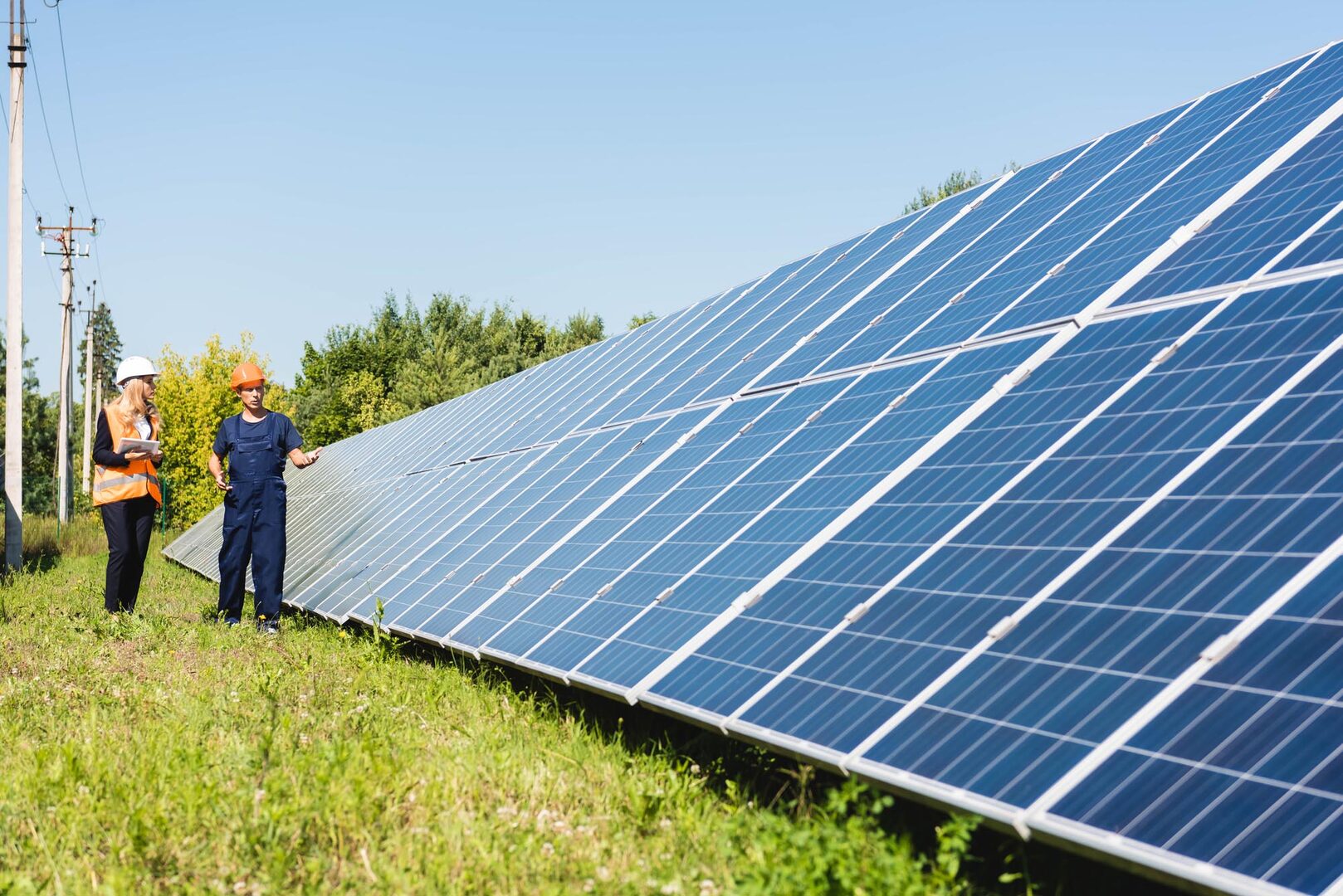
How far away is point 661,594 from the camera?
6957 millimetres

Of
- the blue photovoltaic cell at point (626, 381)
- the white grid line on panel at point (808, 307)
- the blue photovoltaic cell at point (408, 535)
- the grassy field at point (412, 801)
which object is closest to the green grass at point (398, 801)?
the grassy field at point (412, 801)

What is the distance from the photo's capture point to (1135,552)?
468cm

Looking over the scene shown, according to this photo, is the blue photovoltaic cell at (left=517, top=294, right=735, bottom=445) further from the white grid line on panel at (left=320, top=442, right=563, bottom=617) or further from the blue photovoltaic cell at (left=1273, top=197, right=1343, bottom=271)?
the blue photovoltaic cell at (left=1273, top=197, right=1343, bottom=271)

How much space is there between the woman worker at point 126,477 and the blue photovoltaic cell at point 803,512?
791 cm

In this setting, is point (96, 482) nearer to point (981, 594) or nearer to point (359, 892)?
point (359, 892)

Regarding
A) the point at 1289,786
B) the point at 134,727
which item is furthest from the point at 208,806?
the point at 1289,786

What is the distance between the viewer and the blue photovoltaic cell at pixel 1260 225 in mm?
6523

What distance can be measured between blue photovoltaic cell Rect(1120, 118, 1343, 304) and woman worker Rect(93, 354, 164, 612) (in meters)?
10.0

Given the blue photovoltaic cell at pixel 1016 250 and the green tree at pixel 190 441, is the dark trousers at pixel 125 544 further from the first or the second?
the green tree at pixel 190 441

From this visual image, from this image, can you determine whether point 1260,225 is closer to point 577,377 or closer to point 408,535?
point 408,535

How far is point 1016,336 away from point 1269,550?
3.32m

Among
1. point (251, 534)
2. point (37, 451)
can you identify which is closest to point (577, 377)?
point (251, 534)

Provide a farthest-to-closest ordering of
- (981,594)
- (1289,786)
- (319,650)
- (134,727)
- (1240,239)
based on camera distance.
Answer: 1. (319,650)
2. (134,727)
3. (1240,239)
4. (981,594)
5. (1289,786)

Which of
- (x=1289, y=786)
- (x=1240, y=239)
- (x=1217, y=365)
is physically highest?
(x=1240, y=239)
